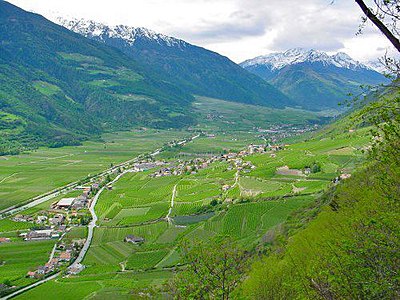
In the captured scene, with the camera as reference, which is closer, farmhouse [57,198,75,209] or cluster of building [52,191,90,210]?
cluster of building [52,191,90,210]

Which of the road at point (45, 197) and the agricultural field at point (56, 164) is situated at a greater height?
the agricultural field at point (56, 164)

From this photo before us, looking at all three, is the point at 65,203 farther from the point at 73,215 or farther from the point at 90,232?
the point at 90,232

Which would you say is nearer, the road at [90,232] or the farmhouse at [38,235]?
the road at [90,232]

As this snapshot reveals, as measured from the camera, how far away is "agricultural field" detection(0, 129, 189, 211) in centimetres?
10459

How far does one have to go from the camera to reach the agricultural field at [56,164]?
10459 centimetres

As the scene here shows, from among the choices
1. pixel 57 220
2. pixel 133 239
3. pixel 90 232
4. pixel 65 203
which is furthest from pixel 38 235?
pixel 65 203

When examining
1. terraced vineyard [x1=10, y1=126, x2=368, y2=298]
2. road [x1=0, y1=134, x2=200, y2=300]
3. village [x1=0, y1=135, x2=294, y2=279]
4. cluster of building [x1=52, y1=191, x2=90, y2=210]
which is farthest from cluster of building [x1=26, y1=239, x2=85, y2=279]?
cluster of building [x1=52, y1=191, x2=90, y2=210]

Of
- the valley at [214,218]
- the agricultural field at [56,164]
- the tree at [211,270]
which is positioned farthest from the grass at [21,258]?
the tree at [211,270]

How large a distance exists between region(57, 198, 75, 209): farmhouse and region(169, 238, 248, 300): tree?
257 feet

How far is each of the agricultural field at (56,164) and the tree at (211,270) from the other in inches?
3349

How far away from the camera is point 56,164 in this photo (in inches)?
5477

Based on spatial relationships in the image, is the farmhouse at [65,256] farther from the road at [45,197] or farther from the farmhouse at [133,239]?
the road at [45,197]

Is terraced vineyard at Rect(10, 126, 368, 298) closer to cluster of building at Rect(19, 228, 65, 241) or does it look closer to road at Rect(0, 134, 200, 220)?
cluster of building at Rect(19, 228, 65, 241)

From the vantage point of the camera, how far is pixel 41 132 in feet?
625
